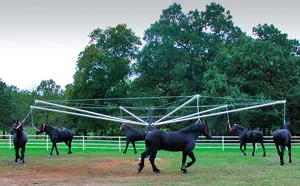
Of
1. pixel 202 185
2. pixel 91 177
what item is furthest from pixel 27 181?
pixel 202 185

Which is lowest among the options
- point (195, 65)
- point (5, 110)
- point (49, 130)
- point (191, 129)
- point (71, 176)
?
point (71, 176)

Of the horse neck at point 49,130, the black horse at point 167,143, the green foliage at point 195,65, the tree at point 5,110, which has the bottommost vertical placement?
the black horse at point 167,143

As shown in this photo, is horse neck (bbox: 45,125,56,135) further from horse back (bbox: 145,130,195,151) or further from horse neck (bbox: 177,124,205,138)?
horse neck (bbox: 177,124,205,138)

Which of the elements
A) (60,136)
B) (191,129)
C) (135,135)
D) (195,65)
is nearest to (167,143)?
(191,129)

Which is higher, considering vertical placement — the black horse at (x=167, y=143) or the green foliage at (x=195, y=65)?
the green foliage at (x=195, y=65)

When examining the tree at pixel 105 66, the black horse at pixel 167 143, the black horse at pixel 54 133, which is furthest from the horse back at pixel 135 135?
the tree at pixel 105 66

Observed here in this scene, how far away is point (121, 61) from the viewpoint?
4041 centimetres

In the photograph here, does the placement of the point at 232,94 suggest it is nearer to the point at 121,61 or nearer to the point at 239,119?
the point at 239,119

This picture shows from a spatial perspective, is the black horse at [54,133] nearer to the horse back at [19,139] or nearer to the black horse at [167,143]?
the horse back at [19,139]

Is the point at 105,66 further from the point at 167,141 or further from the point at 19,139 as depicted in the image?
the point at 167,141

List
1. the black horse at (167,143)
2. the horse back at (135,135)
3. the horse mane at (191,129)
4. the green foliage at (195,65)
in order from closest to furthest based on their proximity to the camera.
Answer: the black horse at (167,143), the horse mane at (191,129), the horse back at (135,135), the green foliage at (195,65)

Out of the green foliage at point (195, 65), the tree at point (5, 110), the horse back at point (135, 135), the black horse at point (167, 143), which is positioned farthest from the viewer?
the tree at point (5, 110)

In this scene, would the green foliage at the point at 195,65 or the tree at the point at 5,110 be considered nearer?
the green foliage at the point at 195,65

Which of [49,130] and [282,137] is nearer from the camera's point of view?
[282,137]
